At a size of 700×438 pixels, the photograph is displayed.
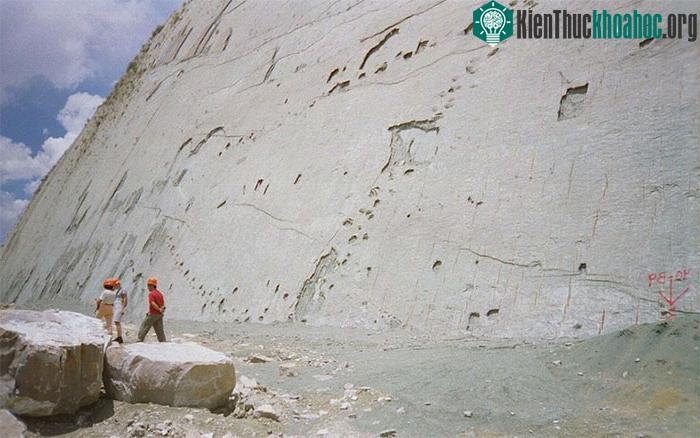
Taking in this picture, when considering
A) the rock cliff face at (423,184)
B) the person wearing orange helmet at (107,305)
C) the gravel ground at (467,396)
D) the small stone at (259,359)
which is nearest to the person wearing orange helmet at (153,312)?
the person wearing orange helmet at (107,305)

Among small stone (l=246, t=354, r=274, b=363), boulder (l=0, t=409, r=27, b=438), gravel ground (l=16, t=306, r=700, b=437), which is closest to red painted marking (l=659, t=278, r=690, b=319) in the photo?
gravel ground (l=16, t=306, r=700, b=437)

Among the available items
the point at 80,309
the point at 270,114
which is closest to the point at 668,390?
the point at 270,114

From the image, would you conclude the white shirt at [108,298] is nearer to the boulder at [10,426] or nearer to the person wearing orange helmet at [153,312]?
the person wearing orange helmet at [153,312]

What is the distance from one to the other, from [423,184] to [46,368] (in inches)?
185

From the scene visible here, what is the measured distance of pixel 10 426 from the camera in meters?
2.88

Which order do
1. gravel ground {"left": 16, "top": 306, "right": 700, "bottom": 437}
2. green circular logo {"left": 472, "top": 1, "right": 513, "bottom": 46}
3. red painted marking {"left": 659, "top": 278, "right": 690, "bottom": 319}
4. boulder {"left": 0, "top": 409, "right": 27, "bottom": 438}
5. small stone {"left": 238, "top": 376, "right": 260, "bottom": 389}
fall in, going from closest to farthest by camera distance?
boulder {"left": 0, "top": 409, "right": 27, "bottom": 438}
gravel ground {"left": 16, "top": 306, "right": 700, "bottom": 437}
small stone {"left": 238, "top": 376, "right": 260, "bottom": 389}
red painted marking {"left": 659, "top": 278, "right": 690, "bottom": 319}
green circular logo {"left": 472, "top": 1, "right": 513, "bottom": 46}

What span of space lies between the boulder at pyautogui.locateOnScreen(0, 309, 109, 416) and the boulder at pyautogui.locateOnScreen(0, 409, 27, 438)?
0.15 m

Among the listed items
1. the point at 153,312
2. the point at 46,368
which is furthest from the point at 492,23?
the point at 46,368

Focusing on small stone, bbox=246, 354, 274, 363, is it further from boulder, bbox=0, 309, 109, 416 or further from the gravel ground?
boulder, bbox=0, 309, 109, 416

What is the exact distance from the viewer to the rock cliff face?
516 cm

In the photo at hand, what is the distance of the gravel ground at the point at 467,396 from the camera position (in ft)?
10.6

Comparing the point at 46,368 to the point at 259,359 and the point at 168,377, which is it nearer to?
the point at 168,377

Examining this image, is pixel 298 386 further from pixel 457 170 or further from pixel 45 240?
pixel 45 240

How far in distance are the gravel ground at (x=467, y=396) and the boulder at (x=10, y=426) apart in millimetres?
236
